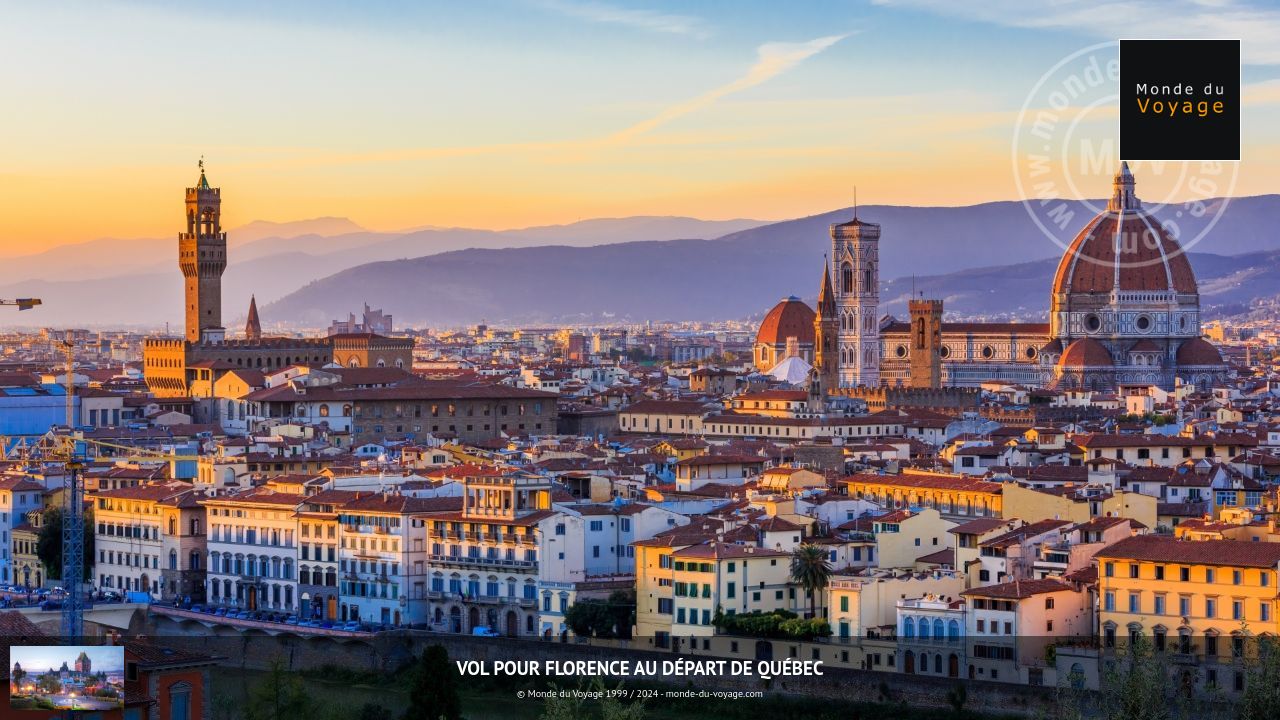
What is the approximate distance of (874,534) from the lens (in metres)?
41.8

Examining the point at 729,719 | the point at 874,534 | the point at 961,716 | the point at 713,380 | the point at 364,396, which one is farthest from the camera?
the point at 713,380

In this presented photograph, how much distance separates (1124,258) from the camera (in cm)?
12756

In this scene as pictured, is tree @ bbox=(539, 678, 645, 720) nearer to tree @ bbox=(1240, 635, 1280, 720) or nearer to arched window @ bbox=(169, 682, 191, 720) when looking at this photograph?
arched window @ bbox=(169, 682, 191, 720)

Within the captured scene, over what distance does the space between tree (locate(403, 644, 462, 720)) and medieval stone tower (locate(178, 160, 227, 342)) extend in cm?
6507

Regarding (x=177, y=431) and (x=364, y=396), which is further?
(x=364, y=396)

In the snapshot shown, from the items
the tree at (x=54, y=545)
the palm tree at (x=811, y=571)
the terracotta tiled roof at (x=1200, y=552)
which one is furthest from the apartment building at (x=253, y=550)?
the terracotta tiled roof at (x=1200, y=552)

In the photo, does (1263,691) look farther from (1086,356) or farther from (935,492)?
(1086,356)

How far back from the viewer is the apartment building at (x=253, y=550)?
47219 millimetres

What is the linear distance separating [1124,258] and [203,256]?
49208 mm

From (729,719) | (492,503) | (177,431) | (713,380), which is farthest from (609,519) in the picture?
(713,380)

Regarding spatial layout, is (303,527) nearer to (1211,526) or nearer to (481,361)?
(1211,526)

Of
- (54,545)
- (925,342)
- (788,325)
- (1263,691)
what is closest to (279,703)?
(1263,691)

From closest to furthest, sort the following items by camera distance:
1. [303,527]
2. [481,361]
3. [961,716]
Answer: [961,716], [303,527], [481,361]

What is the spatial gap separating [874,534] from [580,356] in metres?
138
